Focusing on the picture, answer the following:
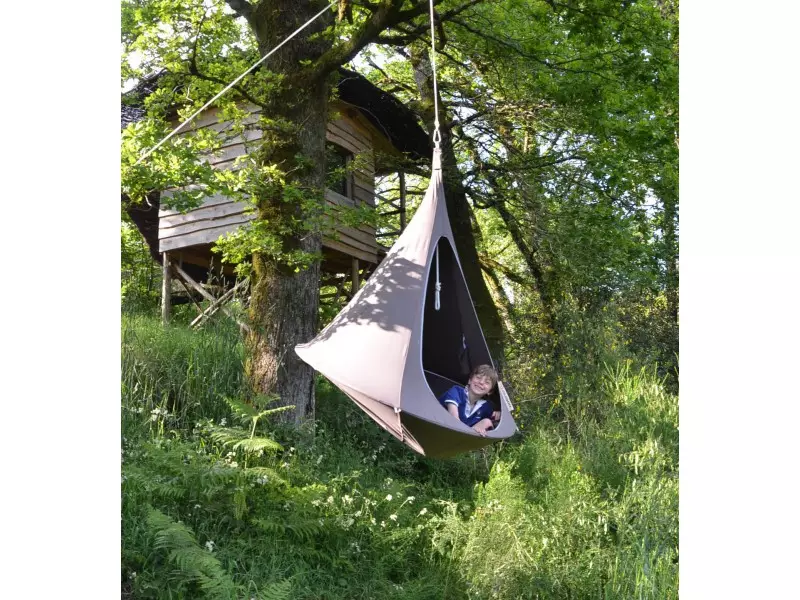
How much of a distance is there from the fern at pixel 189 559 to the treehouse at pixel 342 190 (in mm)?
3224

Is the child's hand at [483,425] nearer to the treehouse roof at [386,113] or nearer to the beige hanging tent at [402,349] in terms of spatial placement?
the beige hanging tent at [402,349]

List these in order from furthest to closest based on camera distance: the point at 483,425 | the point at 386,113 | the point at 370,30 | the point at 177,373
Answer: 1. the point at 386,113
2. the point at 177,373
3. the point at 370,30
4. the point at 483,425

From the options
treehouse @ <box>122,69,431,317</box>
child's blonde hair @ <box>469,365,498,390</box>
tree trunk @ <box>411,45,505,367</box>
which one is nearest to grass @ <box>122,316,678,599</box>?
child's blonde hair @ <box>469,365,498,390</box>

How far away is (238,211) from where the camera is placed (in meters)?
6.05

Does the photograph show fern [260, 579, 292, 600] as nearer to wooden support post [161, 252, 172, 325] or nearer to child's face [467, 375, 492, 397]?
child's face [467, 375, 492, 397]

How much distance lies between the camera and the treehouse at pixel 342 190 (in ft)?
20.3

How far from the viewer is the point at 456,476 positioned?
507 cm

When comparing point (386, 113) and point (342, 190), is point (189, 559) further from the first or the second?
point (386, 113)

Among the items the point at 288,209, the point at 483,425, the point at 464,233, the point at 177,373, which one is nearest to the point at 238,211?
the point at 288,209

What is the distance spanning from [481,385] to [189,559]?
4.28 feet

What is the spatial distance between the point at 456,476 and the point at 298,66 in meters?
2.80

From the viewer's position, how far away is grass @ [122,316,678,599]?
127 inches
